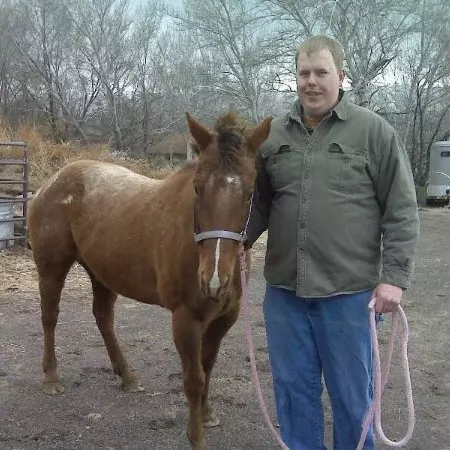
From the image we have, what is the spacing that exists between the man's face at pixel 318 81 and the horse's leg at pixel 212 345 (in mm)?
1313

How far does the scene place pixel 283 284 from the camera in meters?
2.41

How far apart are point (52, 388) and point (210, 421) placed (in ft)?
3.77

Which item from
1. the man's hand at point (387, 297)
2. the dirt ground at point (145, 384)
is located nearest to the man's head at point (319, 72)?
the man's hand at point (387, 297)

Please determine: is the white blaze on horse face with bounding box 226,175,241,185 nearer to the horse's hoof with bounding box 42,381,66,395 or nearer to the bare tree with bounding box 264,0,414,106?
the horse's hoof with bounding box 42,381,66,395

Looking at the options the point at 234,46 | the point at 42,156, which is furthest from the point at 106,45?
the point at 42,156

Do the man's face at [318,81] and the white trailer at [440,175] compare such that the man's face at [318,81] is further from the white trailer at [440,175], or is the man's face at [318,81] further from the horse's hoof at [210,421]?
the white trailer at [440,175]

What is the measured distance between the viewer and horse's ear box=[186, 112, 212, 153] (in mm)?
2365

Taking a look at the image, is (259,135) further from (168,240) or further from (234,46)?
(234,46)

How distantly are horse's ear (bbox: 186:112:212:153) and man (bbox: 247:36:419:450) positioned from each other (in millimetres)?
246

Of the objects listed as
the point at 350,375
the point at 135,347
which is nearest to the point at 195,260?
the point at 350,375

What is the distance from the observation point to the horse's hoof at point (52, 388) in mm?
3818

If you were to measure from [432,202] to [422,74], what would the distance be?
17.1 feet

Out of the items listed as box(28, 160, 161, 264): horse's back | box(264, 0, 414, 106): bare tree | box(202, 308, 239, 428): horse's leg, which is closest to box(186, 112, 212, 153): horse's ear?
box(202, 308, 239, 428): horse's leg

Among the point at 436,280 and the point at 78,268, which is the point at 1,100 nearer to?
the point at 78,268
